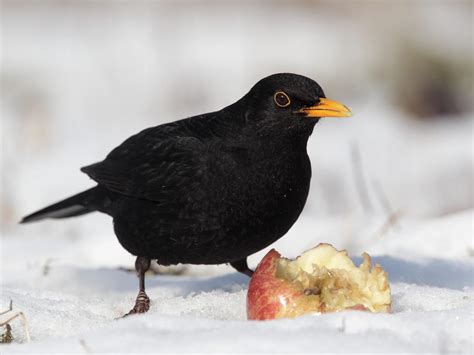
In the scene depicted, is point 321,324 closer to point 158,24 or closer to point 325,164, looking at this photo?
point 325,164

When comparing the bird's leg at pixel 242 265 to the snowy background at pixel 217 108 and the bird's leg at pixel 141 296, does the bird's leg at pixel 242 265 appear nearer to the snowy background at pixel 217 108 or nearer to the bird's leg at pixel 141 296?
the snowy background at pixel 217 108

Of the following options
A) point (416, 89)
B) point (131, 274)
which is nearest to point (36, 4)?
point (416, 89)

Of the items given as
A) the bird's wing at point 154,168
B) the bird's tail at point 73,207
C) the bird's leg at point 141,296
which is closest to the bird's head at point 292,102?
the bird's wing at point 154,168

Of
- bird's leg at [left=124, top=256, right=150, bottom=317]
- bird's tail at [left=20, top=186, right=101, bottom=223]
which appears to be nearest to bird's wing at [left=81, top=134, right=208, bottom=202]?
bird's tail at [left=20, top=186, right=101, bottom=223]

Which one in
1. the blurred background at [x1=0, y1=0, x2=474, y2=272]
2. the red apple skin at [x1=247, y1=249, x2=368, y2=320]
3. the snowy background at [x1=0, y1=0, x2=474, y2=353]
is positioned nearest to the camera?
the snowy background at [x1=0, y1=0, x2=474, y2=353]

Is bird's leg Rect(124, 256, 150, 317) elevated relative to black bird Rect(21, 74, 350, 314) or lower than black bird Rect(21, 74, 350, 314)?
lower

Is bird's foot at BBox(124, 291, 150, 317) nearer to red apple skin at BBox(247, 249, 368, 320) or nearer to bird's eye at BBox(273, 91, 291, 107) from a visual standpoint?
red apple skin at BBox(247, 249, 368, 320)
